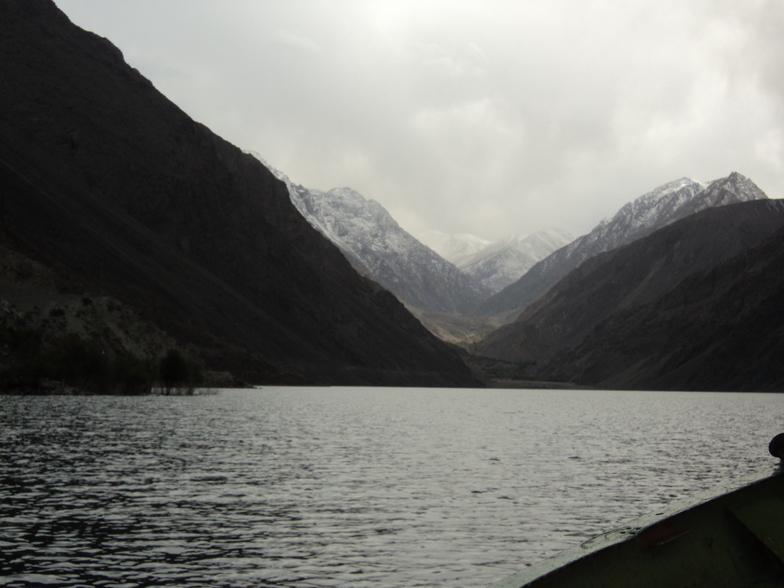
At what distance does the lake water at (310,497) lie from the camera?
1803 cm

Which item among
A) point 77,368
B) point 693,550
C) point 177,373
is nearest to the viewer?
point 693,550

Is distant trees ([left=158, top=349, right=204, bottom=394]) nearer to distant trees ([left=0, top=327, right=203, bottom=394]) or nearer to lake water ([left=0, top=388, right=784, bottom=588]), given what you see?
distant trees ([left=0, top=327, right=203, bottom=394])

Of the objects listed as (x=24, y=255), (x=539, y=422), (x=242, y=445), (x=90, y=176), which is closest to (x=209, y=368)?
(x=24, y=255)

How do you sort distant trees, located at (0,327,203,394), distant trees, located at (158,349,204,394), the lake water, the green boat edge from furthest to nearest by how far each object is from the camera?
distant trees, located at (158,349,204,394) → distant trees, located at (0,327,203,394) → the lake water → the green boat edge

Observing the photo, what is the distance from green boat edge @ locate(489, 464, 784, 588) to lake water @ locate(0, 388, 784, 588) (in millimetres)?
8591

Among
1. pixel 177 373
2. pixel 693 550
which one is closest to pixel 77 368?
pixel 177 373

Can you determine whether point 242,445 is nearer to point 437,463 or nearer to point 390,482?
point 437,463

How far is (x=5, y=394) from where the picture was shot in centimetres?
8919

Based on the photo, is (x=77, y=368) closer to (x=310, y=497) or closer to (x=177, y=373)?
(x=177, y=373)

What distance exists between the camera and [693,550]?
8766 mm

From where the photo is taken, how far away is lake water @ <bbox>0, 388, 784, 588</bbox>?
18.0 metres

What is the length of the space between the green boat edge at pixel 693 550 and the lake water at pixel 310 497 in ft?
28.2

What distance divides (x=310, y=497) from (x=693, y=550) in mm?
21112

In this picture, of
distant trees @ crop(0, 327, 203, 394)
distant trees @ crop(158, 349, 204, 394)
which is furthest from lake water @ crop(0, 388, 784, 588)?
distant trees @ crop(158, 349, 204, 394)
